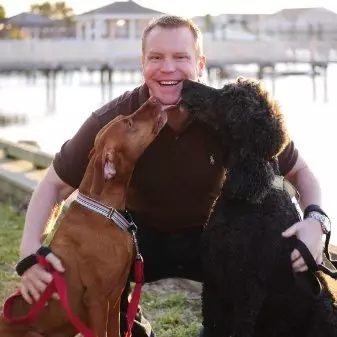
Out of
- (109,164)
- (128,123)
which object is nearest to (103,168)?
(109,164)

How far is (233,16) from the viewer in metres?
73.8

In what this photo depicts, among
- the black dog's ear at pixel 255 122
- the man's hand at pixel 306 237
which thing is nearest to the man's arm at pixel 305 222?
the man's hand at pixel 306 237

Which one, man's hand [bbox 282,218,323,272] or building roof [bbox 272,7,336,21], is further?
building roof [bbox 272,7,336,21]

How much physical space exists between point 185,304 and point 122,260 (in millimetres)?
1504

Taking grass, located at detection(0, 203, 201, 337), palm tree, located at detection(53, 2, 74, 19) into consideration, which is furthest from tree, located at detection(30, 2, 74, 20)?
grass, located at detection(0, 203, 201, 337)

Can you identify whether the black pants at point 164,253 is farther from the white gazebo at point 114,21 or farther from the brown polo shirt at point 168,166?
the white gazebo at point 114,21

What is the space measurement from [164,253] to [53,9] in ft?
249

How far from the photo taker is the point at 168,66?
3.63 metres

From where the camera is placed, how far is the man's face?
3.65 meters

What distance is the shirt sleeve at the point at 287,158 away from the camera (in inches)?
147

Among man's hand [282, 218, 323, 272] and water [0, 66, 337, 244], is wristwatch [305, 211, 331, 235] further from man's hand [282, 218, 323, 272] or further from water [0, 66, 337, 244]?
water [0, 66, 337, 244]

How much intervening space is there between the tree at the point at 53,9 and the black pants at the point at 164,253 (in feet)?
236

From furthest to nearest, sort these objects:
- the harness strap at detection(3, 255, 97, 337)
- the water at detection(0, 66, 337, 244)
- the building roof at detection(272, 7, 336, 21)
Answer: the building roof at detection(272, 7, 336, 21) < the water at detection(0, 66, 337, 244) < the harness strap at detection(3, 255, 97, 337)

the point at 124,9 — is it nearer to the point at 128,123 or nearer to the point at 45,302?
the point at 128,123
